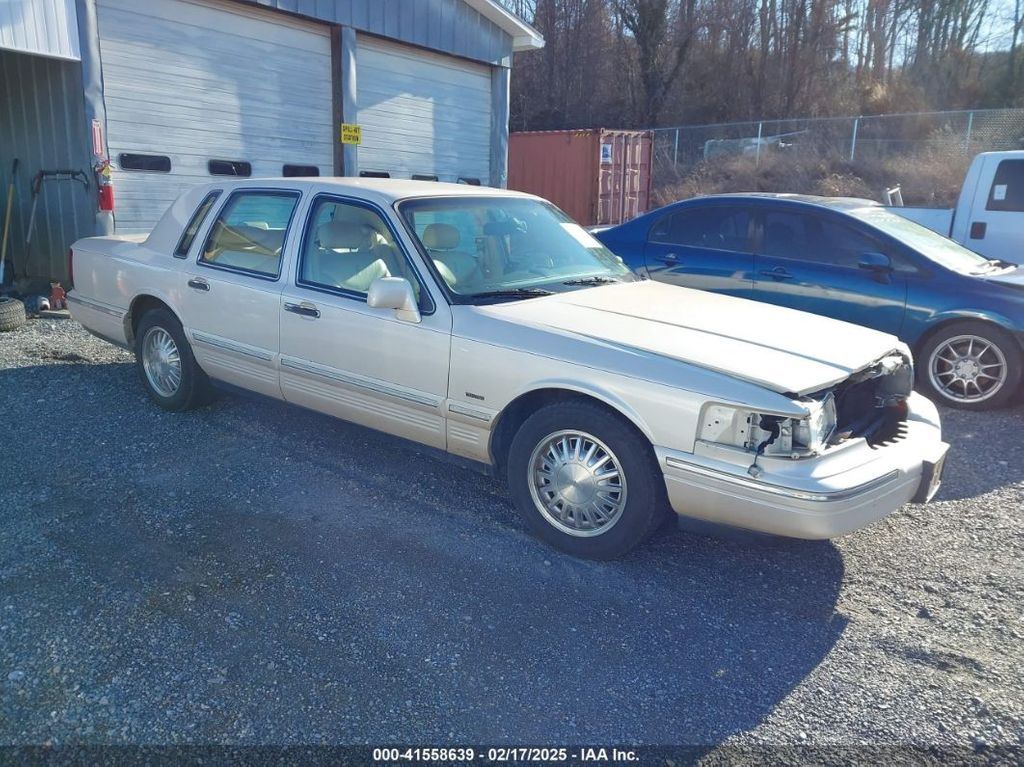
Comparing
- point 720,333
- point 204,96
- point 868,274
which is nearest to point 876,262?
point 868,274

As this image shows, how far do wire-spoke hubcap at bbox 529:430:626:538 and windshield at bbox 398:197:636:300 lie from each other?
88 centimetres

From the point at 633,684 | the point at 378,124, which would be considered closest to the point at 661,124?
the point at 378,124

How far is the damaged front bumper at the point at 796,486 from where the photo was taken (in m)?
3.17

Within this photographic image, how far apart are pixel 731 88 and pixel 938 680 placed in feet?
120

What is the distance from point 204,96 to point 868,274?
325 inches

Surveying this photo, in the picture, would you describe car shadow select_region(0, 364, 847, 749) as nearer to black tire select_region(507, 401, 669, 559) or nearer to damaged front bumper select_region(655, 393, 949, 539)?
black tire select_region(507, 401, 669, 559)

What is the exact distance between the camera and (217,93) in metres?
10.6

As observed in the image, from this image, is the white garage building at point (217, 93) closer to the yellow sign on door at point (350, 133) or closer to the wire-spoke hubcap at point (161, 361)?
the yellow sign on door at point (350, 133)

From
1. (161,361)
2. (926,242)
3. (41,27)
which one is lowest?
(161,361)

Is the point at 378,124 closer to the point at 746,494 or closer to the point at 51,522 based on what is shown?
the point at 51,522

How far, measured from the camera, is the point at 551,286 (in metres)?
4.44

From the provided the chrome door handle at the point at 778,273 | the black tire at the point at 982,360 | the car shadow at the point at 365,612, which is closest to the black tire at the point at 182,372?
the car shadow at the point at 365,612

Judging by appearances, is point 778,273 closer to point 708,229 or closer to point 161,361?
point 708,229

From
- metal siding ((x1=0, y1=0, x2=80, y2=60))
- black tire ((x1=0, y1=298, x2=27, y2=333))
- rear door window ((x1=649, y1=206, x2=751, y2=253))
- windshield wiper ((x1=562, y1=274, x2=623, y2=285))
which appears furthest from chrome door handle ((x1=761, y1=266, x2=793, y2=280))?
metal siding ((x1=0, y1=0, x2=80, y2=60))
